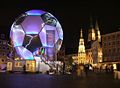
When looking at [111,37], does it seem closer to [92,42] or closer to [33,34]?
[92,42]

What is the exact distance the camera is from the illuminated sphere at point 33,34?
40969 mm

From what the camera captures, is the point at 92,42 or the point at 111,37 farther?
the point at 92,42

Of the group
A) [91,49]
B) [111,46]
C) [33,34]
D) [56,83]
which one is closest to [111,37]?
[111,46]

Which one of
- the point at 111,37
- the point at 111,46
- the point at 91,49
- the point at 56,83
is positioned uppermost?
the point at 111,37

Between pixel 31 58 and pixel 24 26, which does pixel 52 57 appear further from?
pixel 24 26

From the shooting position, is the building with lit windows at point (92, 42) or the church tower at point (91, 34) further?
the church tower at point (91, 34)

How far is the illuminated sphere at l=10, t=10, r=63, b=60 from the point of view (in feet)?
134

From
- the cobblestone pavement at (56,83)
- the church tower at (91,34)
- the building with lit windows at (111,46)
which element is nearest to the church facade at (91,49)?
the church tower at (91,34)

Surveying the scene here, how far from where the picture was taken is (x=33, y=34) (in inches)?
1620

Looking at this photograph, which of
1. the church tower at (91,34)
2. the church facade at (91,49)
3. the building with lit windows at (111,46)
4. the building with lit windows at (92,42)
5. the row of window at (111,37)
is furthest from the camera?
the church tower at (91,34)

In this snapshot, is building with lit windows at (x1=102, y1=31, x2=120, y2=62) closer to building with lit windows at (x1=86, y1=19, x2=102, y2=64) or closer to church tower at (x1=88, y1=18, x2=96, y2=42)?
building with lit windows at (x1=86, y1=19, x2=102, y2=64)

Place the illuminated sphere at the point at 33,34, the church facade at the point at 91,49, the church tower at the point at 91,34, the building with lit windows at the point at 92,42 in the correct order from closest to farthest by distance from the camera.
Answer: the illuminated sphere at the point at 33,34 → the church facade at the point at 91,49 → the building with lit windows at the point at 92,42 → the church tower at the point at 91,34

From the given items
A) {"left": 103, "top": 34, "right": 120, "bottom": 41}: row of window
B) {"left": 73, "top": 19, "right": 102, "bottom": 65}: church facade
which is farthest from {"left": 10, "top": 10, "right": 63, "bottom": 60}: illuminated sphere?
{"left": 73, "top": 19, "right": 102, "bottom": 65}: church facade

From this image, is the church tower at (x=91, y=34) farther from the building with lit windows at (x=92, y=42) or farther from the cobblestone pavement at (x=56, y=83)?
the cobblestone pavement at (x=56, y=83)
